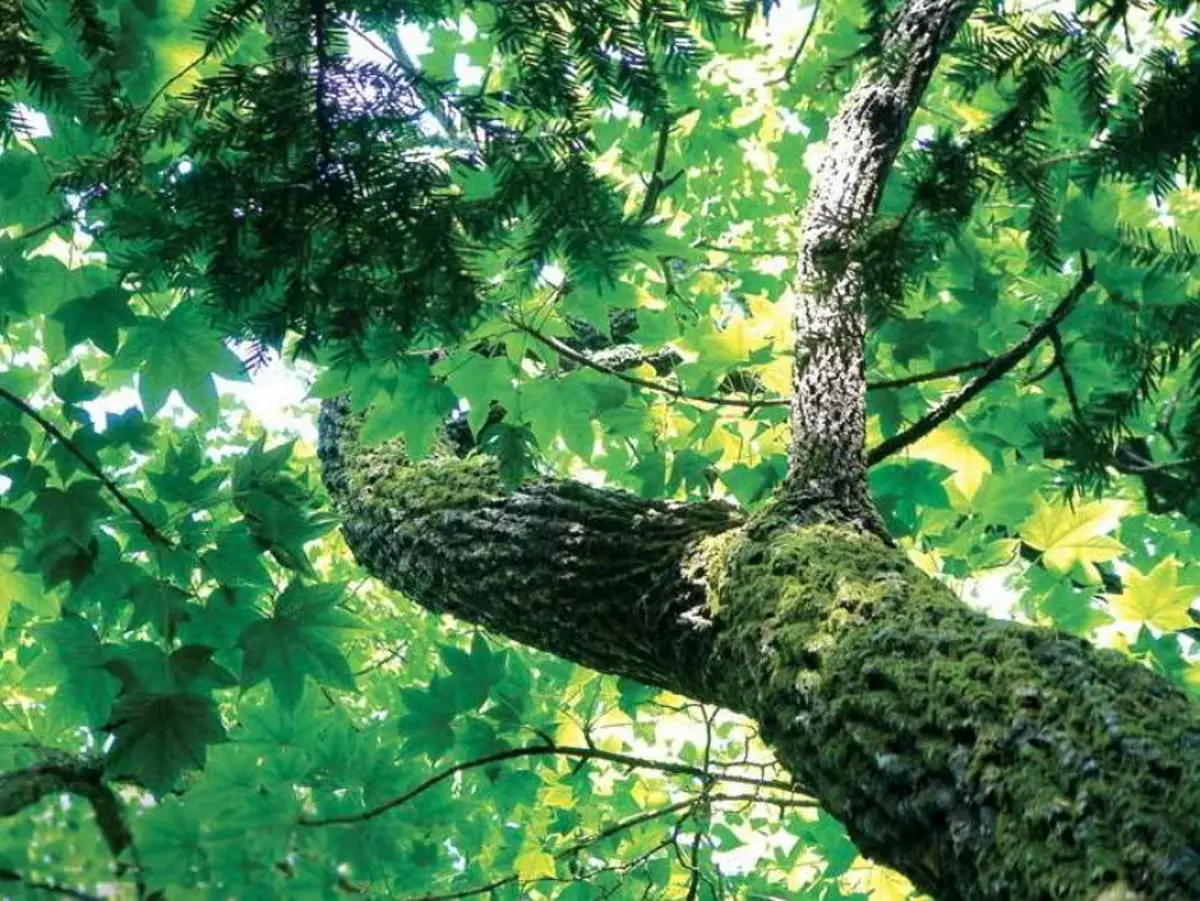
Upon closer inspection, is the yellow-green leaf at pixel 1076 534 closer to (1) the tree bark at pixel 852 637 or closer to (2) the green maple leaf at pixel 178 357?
(1) the tree bark at pixel 852 637

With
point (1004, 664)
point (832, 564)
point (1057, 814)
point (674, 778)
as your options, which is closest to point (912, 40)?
point (832, 564)

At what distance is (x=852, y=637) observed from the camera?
5.21 ft

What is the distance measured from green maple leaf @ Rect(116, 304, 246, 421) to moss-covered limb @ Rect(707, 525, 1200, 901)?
1362 millimetres

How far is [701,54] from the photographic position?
170cm

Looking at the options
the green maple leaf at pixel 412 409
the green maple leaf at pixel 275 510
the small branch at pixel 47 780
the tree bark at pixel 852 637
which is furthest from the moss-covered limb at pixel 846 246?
the small branch at pixel 47 780

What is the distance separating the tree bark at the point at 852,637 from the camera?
45.4 inches

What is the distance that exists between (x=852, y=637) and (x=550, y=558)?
3.25ft

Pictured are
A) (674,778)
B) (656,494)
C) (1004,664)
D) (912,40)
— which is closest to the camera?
(1004,664)

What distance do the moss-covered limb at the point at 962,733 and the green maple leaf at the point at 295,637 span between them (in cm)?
84

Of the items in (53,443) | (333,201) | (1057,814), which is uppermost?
(53,443)

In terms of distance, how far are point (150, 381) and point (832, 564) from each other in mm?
1602

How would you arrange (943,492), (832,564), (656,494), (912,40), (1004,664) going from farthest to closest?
(656,494)
(943,492)
(912,40)
(832,564)
(1004,664)

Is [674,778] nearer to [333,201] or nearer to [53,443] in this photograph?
[53,443]

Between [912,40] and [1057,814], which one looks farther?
[912,40]
